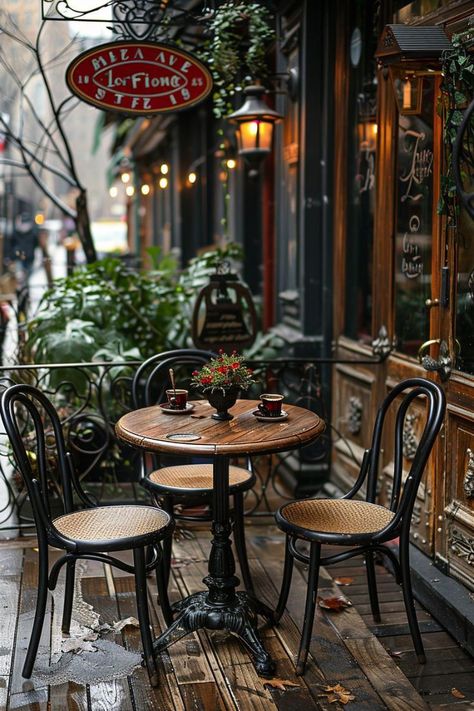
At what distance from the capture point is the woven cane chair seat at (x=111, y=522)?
12.1 feet

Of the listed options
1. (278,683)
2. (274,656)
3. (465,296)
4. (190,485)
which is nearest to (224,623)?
(274,656)

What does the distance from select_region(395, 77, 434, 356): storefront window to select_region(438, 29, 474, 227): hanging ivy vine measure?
21.4 inches

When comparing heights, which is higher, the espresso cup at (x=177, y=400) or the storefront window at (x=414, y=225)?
the storefront window at (x=414, y=225)

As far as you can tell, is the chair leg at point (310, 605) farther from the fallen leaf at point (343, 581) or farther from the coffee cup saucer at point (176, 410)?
the fallen leaf at point (343, 581)

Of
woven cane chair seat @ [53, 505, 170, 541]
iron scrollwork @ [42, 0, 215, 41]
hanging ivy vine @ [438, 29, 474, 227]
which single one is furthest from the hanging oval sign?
woven cane chair seat @ [53, 505, 170, 541]

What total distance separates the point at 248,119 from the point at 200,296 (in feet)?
4.20

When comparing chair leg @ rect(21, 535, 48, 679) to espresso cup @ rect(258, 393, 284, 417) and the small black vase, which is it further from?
espresso cup @ rect(258, 393, 284, 417)

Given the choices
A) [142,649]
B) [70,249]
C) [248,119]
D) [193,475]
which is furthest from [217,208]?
[142,649]

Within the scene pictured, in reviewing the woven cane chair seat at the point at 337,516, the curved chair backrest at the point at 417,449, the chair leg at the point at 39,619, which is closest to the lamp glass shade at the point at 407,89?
the curved chair backrest at the point at 417,449

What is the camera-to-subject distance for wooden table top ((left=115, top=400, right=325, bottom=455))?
3.59 meters

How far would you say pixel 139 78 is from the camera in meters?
5.10

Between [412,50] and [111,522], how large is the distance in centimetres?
243

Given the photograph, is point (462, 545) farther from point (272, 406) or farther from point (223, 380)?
point (223, 380)

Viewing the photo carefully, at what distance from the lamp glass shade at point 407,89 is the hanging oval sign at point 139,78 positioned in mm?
1233
